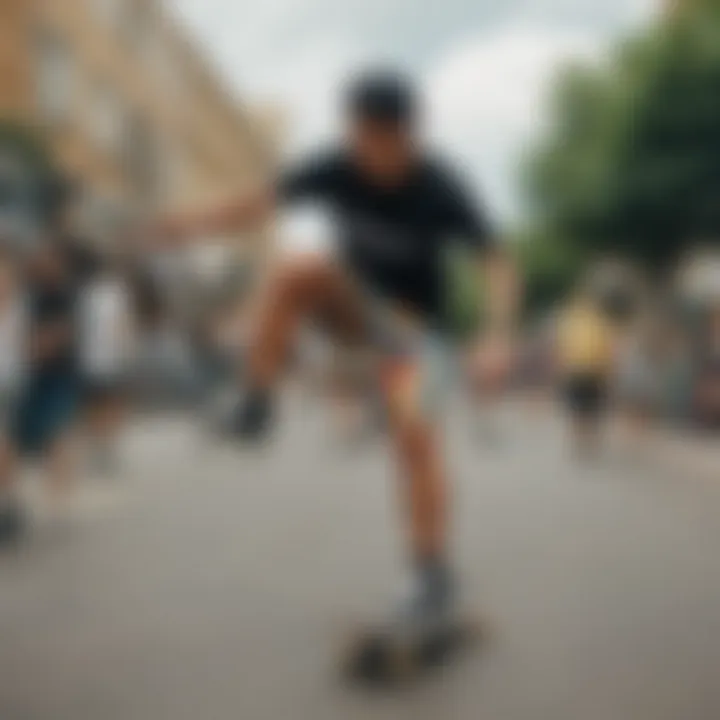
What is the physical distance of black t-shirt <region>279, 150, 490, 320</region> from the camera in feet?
3.58

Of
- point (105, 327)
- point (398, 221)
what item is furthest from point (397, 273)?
point (105, 327)

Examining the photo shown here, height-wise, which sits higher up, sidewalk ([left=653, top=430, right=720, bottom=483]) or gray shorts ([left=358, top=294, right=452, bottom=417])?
gray shorts ([left=358, top=294, right=452, bottom=417])

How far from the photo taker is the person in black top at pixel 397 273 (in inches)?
43.0

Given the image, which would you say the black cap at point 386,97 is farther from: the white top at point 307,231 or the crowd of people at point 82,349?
the crowd of people at point 82,349

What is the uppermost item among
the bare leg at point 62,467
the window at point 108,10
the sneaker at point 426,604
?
the window at point 108,10

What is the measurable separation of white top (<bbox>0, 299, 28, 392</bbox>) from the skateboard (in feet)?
1.15

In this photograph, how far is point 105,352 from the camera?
45.4 inches

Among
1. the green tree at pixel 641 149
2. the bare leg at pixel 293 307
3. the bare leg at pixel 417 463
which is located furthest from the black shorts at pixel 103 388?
the green tree at pixel 641 149

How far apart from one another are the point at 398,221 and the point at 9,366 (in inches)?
13.6

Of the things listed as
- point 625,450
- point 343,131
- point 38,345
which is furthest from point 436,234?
point 38,345

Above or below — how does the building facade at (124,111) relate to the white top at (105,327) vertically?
above

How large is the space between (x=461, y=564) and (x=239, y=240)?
1.03ft

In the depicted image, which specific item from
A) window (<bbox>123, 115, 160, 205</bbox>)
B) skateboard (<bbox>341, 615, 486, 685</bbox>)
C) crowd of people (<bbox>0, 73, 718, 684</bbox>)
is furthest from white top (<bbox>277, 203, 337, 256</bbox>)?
skateboard (<bbox>341, 615, 486, 685</bbox>)

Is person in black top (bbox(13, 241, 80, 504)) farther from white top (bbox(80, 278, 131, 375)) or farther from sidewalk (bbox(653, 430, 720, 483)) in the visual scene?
sidewalk (bbox(653, 430, 720, 483))
